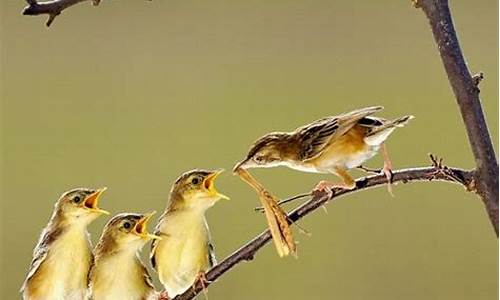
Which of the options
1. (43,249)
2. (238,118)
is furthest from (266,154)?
(238,118)

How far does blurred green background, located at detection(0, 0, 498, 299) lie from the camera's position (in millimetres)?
1190

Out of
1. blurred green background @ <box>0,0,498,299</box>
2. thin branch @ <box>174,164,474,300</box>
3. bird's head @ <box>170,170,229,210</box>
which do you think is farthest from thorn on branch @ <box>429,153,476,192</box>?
blurred green background @ <box>0,0,498,299</box>

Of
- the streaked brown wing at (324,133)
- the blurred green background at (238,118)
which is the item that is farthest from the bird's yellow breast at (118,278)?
the blurred green background at (238,118)

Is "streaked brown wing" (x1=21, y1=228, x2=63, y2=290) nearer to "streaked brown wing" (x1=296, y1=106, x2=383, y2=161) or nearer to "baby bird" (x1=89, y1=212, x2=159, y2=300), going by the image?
"baby bird" (x1=89, y1=212, x2=159, y2=300)

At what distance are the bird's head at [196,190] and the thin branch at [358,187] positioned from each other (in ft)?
0.13

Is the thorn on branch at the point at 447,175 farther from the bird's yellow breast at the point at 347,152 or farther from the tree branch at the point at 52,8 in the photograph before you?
the tree branch at the point at 52,8

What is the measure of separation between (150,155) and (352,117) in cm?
76

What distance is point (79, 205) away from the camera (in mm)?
501

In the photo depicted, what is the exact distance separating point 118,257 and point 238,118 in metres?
0.74

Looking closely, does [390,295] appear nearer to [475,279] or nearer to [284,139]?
[475,279]

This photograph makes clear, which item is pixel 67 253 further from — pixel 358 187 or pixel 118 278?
pixel 358 187

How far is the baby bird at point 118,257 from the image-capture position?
1.65 feet

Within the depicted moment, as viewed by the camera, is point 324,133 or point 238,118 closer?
point 324,133

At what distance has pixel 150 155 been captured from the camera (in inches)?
47.9
